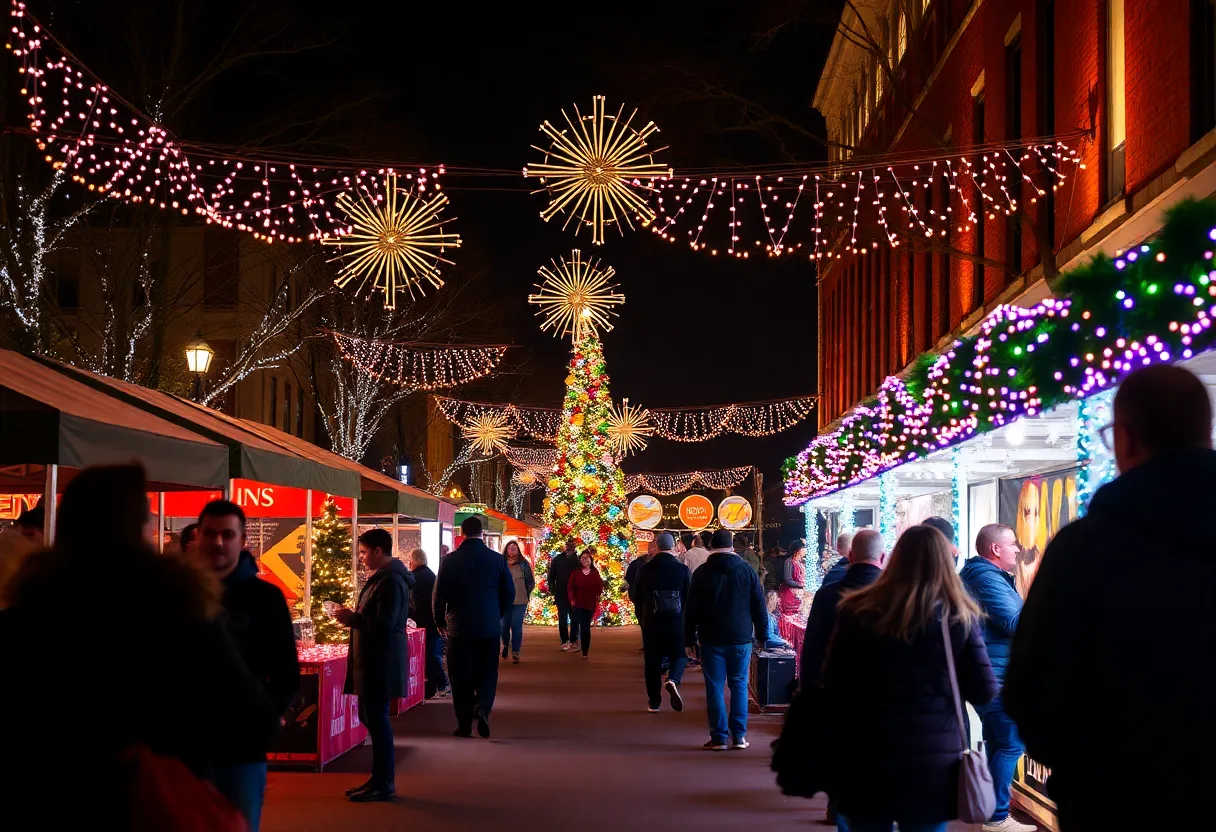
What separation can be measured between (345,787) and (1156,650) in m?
8.54

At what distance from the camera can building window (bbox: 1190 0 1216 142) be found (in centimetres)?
1346

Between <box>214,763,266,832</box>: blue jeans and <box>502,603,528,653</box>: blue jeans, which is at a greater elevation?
<box>214,763,266,832</box>: blue jeans

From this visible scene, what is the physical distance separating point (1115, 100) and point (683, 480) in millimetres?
56931

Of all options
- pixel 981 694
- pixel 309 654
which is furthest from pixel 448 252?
pixel 981 694

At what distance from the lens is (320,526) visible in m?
15.7

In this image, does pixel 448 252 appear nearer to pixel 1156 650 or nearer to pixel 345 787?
pixel 345 787

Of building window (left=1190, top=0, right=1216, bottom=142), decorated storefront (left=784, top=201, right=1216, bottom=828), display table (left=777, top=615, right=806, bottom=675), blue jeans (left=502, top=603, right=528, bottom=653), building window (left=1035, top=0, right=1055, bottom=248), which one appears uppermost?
building window (left=1035, top=0, right=1055, bottom=248)

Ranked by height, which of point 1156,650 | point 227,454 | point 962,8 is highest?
point 962,8

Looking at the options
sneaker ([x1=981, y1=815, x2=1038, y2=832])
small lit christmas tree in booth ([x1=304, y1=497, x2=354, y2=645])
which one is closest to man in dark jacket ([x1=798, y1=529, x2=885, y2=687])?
sneaker ([x1=981, y1=815, x2=1038, y2=832])

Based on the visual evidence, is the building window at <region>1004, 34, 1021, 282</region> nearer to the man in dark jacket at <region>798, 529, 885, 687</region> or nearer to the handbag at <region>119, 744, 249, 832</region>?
the man in dark jacket at <region>798, 529, 885, 687</region>

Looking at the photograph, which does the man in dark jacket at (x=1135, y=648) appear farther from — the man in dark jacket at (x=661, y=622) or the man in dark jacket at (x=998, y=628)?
the man in dark jacket at (x=661, y=622)

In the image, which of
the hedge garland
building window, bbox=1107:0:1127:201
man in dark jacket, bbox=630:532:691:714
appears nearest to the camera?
the hedge garland

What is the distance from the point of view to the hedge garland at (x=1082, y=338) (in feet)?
20.7

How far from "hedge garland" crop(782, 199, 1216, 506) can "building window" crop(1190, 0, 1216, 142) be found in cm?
349
